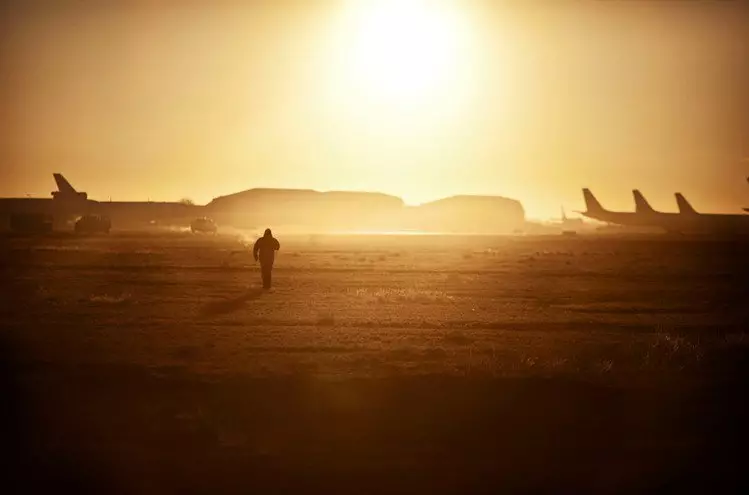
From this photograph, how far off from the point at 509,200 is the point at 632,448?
17431 centimetres

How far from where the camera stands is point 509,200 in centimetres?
17975

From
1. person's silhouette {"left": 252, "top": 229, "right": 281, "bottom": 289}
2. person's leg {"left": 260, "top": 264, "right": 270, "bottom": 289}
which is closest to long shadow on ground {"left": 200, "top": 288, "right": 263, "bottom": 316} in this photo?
person's leg {"left": 260, "top": 264, "right": 270, "bottom": 289}

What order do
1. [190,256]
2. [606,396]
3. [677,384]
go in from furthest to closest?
[190,256] → [677,384] → [606,396]

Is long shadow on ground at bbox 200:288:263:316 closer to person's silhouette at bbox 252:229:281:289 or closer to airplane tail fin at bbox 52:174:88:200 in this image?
Answer: person's silhouette at bbox 252:229:281:289

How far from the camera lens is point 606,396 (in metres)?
11.5

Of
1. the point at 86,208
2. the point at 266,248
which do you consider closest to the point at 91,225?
the point at 86,208

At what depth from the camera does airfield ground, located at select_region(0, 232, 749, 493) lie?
7.87 meters

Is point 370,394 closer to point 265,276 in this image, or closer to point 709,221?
point 265,276

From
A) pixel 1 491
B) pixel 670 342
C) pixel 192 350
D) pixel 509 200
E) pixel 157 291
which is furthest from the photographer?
pixel 509 200

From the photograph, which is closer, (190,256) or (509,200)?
(190,256)

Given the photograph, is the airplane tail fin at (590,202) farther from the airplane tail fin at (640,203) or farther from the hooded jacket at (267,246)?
the hooded jacket at (267,246)

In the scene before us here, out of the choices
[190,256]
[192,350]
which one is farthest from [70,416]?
[190,256]

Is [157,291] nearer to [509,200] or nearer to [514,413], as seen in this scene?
[514,413]

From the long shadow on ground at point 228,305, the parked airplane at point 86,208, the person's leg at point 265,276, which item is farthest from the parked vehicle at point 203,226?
the long shadow on ground at point 228,305
